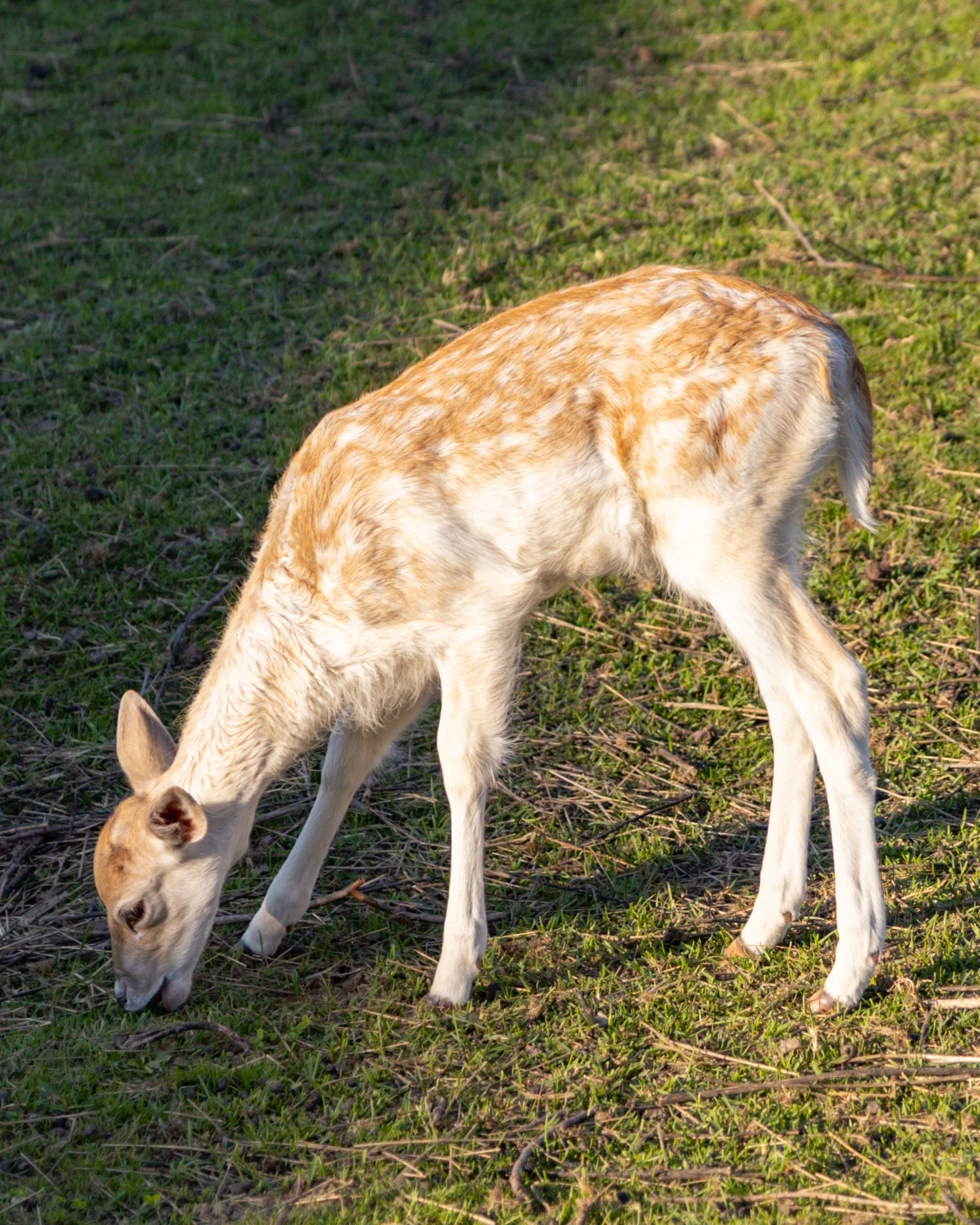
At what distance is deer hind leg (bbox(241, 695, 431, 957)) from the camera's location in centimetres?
513

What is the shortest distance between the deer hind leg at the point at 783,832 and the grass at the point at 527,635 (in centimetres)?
12

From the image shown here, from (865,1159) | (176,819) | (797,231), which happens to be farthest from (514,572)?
(797,231)

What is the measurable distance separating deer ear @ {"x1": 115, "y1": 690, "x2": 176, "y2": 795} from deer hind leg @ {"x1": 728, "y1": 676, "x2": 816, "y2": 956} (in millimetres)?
2406

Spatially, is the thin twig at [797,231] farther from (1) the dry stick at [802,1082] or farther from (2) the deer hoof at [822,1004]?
(1) the dry stick at [802,1082]

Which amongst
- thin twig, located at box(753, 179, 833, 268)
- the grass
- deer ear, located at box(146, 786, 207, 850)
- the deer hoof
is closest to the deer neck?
deer ear, located at box(146, 786, 207, 850)

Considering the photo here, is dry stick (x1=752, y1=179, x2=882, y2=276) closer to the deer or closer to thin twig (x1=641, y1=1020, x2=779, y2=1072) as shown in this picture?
the deer

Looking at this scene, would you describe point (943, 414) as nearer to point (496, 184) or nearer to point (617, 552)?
point (617, 552)

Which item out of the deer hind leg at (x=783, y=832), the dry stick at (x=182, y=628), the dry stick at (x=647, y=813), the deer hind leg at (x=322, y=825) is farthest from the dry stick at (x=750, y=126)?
the deer hind leg at (x=322, y=825)

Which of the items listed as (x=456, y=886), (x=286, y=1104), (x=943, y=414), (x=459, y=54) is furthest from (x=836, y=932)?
(x=459, y=54)

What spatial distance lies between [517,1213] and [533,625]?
3.67 m

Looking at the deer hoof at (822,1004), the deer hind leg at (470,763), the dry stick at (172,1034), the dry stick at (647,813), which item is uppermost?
the deer hind leg at (470,763)

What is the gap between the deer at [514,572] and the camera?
4.59 metres

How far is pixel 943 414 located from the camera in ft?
24.7

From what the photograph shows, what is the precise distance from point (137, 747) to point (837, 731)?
273cm
